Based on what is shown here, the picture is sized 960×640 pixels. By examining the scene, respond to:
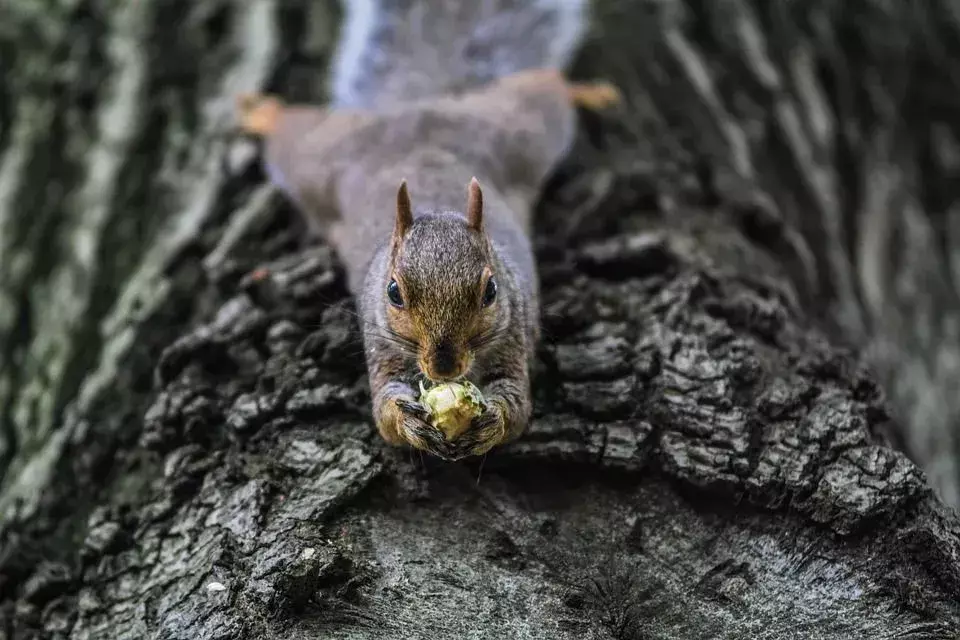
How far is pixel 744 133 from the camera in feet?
12.1

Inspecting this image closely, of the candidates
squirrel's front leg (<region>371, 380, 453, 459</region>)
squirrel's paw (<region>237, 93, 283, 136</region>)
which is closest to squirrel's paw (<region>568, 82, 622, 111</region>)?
squirrel's paw (<region>237, 93, 283, 136</region>)

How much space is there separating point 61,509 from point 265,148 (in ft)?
5.03

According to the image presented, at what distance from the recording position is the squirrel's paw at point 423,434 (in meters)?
2.15

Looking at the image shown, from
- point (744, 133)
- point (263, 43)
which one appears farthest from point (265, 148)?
point (744, 133)

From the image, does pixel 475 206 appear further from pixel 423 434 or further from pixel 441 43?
pixel 441 43

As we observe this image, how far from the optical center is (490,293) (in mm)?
2443

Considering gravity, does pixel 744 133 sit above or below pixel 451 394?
above

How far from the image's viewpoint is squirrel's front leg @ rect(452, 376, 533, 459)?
2154 millimetres

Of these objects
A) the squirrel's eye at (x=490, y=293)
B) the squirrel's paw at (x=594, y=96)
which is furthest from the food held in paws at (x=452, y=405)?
the squirrel's paw at (x=594, y=96)

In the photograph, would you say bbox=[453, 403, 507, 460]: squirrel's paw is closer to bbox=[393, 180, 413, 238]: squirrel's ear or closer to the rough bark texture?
the rough bark texture

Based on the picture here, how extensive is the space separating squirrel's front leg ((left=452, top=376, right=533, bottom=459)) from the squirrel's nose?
106mm

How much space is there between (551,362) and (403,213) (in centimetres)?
54

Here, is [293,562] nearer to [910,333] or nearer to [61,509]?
[61,509]

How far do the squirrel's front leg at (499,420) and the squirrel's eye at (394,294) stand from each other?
0.31 meters
